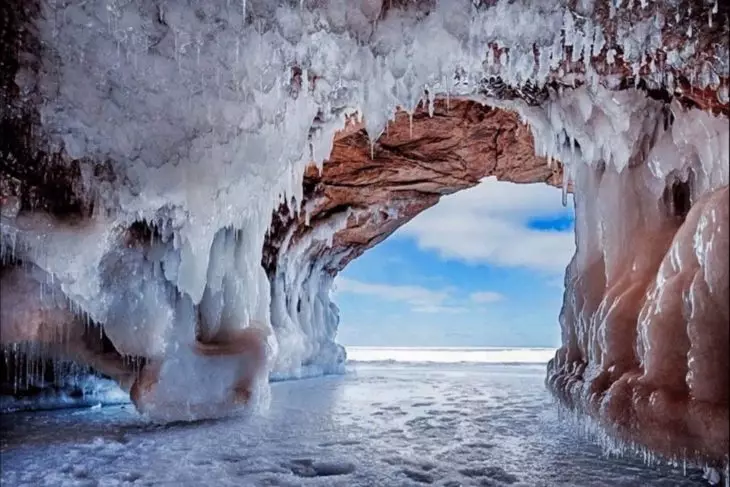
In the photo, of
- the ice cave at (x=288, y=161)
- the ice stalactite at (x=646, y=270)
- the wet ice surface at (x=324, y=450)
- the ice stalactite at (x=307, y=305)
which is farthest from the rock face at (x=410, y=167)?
the wet ice surface at (x=324, y=450)

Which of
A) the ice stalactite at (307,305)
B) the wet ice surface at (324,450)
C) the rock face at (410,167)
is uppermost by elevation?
the rock face at (410,167)

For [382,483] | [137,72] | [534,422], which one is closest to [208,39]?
[137,72]

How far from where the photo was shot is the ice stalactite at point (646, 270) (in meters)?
2.92

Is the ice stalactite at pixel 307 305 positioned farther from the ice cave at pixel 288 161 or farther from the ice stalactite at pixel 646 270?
the ice stalactite at pixel 646 270

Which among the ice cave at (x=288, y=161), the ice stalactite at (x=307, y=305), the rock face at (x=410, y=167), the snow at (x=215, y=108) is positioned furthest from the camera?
the ice stalactite at (x=307, y=305)

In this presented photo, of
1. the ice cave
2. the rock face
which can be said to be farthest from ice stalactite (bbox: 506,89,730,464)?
the rock face

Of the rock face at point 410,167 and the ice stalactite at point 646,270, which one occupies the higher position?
the rock face at point 410,167

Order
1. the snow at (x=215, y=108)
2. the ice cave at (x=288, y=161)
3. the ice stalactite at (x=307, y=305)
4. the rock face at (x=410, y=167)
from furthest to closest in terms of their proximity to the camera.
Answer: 1. the ice stalactite at (x=307, y=305)
2. the rock face at (x=410, y=167)
3. the snow at (x=215, y=108)
4. the ice cave at (x=288, y=161)

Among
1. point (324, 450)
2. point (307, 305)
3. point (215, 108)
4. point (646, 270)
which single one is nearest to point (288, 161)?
point (215, 108)

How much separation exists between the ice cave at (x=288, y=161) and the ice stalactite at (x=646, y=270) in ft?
0.06

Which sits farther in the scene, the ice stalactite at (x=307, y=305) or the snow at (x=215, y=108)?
the ice stalactite at (x=307, y=305)

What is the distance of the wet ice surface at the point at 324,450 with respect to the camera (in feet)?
12.0

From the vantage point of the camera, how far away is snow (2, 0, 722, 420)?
4.09 m

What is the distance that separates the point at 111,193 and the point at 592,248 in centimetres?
468
